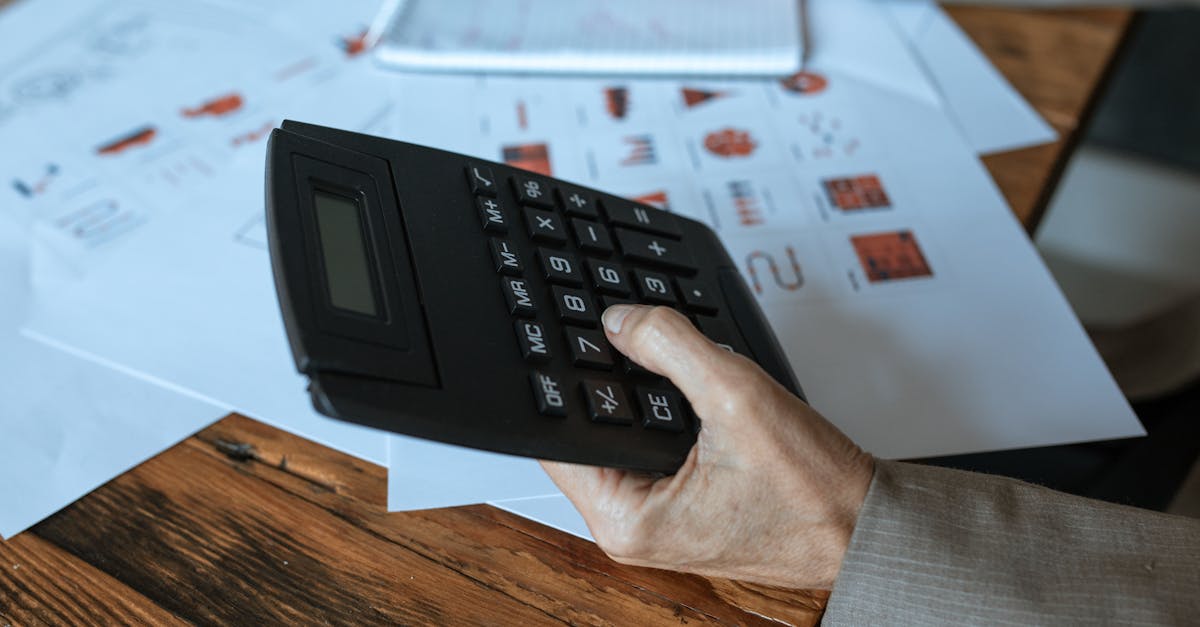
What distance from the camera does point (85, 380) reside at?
1.65 ft

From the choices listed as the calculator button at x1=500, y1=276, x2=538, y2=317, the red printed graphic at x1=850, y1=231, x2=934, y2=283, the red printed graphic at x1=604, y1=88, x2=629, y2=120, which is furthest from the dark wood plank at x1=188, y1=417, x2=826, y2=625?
Result: the red printed graphic at x1=604, y1=88, x2=629, y2=120

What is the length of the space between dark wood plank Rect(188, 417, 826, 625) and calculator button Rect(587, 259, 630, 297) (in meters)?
0.11

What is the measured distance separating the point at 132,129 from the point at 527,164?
272 mm

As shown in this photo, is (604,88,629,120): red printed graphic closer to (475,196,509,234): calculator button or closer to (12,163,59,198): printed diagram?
(475,196,509,234): calculator button

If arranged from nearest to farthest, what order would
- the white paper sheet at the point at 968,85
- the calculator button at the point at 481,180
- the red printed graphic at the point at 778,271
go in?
1. the calculator button at the point at 481,180
2. the red printed graphic at the point at 778,271
3. the white paper sheet at the point at 968,85

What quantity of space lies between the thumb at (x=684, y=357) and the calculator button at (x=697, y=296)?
61 millimetres

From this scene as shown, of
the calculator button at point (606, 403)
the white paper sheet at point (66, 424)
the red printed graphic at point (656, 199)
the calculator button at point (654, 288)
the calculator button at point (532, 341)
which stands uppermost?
the red printed graphic at point (656, 199)

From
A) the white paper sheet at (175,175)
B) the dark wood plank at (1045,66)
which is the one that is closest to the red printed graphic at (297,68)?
the white paper sheet at (175,175)

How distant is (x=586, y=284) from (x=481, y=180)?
0.23ft

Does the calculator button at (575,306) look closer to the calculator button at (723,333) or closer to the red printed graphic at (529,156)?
the calculator button at (723,333)

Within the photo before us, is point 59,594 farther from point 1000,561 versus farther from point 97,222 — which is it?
point 1000,561

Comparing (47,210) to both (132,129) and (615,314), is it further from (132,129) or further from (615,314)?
(615,314)

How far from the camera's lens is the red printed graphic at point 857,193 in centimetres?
63

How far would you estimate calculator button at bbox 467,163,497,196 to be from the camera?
0.46 metres
